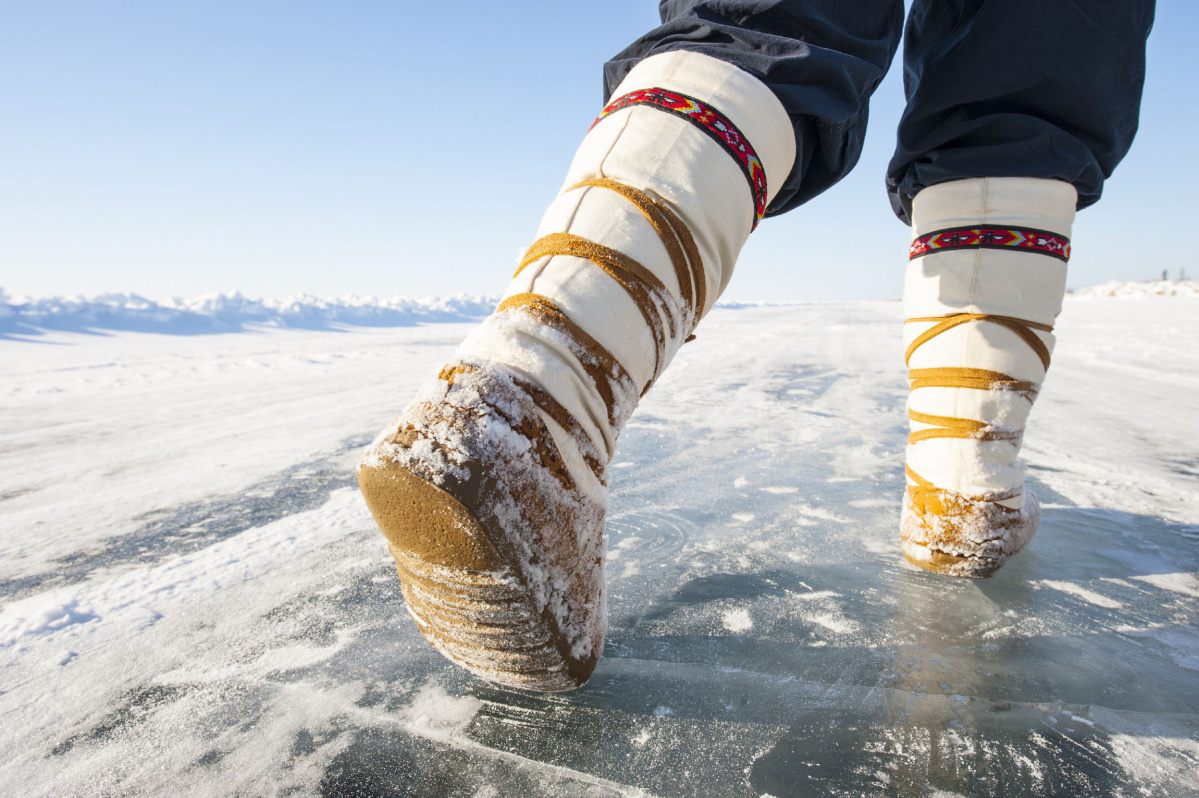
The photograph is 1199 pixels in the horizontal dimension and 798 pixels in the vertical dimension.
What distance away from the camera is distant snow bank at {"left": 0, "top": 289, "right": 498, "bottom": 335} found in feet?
24.0

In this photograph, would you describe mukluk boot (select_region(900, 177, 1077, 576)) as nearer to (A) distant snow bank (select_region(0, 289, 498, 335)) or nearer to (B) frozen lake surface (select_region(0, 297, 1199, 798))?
(B) frozen lake surface (select_region(0, 297, 1199, 798))

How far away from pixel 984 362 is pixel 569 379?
687 millimetres

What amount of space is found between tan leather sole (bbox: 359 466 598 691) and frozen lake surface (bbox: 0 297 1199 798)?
54 millimetres

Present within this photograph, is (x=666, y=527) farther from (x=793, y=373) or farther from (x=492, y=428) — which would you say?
(x=793, y=373)

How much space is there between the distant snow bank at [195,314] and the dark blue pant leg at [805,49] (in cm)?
831

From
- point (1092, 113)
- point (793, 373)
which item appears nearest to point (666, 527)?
point (1092, 113)

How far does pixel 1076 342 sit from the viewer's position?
517 centimetres

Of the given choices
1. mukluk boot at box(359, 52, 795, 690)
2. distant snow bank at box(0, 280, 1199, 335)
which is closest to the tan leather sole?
mukluk boot at box(359, 52, 795, 690)

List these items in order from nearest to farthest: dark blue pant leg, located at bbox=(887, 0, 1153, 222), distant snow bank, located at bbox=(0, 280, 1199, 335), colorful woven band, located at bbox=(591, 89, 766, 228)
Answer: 1. colorful woven band, located at bbox=(591, 89, 766, 228)
2. dark blue pant leg, located at bbox=(887, 0, 1153, 222)
3. distant snow bank, located at bbox=(0, 280, 1199, 335)

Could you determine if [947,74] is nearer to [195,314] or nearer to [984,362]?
[984,362]

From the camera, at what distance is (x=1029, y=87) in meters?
0.76

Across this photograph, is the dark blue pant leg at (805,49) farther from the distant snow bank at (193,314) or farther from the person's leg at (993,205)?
the distant snow bank at (193,314)

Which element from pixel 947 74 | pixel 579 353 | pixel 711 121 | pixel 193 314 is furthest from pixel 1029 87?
pixel 193 314

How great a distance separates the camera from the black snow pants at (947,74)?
58 centimetres
